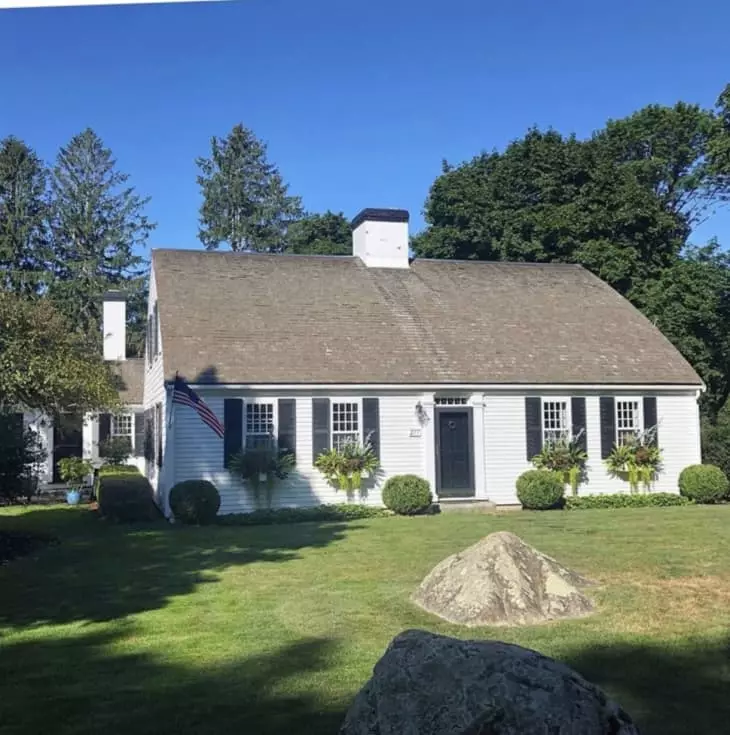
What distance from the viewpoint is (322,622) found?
7.71 meters

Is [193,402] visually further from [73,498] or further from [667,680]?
[667,680]

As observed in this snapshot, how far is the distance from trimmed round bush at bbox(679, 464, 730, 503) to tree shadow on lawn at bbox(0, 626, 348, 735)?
14761mm

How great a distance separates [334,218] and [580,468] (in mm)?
24734

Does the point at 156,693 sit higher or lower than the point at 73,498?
lower

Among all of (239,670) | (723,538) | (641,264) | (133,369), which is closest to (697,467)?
(723,538)

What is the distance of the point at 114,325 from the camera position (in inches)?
1135

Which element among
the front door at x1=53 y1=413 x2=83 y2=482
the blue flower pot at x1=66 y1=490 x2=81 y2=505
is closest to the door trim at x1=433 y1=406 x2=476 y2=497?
the blue flower pot at x1=66 y1=490 x2=81 y2=505

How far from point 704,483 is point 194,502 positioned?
11840mm

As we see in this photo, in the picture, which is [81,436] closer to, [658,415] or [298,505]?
[298,505]

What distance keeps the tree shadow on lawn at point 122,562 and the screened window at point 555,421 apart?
5984mm

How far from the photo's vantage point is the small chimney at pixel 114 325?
28.6 m

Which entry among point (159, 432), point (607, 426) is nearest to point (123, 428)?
point (159, 432)

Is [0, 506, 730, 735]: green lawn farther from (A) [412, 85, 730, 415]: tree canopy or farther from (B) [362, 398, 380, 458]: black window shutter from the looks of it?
(A) [412, 85, 730, 415]: tree canopy

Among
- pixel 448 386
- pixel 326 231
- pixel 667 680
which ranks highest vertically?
pixel 326 231
